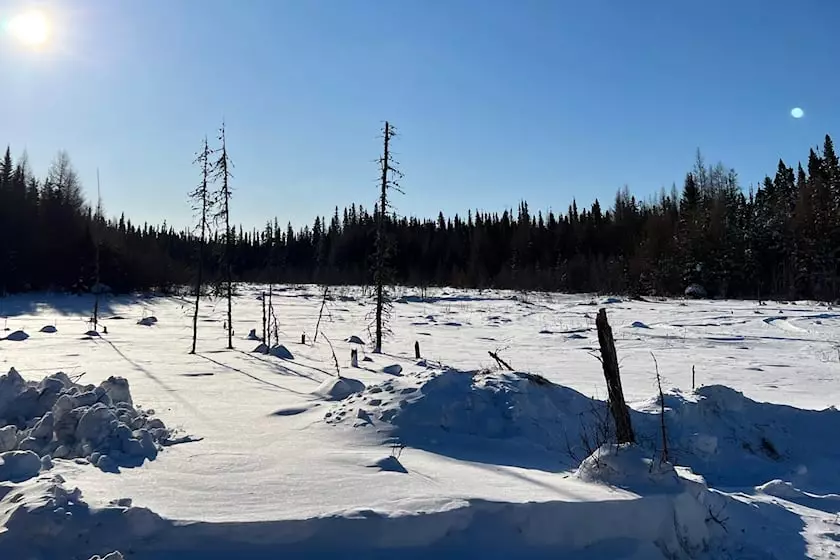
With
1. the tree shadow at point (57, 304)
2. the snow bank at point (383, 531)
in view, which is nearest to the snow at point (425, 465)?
the snow bank at point (383, 531)

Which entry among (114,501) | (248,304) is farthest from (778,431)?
(248,304)

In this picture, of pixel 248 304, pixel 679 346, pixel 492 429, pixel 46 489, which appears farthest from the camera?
pixel 248 304

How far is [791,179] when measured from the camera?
6775 cm

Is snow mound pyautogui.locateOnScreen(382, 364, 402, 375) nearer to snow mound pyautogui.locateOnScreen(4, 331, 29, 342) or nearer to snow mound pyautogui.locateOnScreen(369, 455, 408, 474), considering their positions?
snow mound pyautogui.locateOnScreen(369, 455, 408, 474)

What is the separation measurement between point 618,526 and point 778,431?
469cm

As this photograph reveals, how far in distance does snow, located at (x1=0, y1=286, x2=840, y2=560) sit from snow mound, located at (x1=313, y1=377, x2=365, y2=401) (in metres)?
0.06

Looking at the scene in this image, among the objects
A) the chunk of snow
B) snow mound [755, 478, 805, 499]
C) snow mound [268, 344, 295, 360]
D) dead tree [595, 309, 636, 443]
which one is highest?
dead tree [595, 309, 636, 443]

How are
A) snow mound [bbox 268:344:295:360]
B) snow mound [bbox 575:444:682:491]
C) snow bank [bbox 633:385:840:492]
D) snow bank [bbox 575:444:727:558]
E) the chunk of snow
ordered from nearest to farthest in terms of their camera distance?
the chunk of snow
snow bank [bbox 575:444:727:558]
snow mound [bbox 575:444:682:491]
snow bank [bbox 633:385:840:492]
snow mound [bbox 268:344:295:360]

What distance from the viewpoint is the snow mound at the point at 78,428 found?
17.1ft

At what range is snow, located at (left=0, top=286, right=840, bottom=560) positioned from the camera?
12.9 feet

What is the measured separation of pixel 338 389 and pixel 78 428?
3678 mm

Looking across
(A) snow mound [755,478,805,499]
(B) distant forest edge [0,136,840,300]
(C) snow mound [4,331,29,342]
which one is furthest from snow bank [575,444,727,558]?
(B) distant forest edge [0,136,840,300]

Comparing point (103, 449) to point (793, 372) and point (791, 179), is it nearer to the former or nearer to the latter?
point (793, 372)

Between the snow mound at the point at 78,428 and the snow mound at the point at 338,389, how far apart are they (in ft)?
8.33
